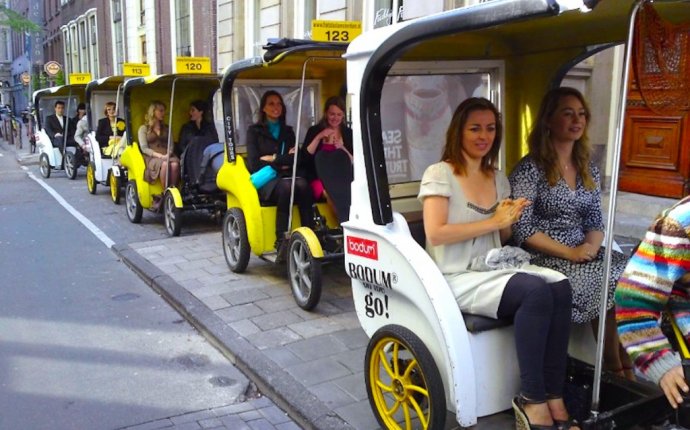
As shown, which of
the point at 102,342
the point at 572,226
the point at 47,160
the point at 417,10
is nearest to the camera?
the point at 572,226

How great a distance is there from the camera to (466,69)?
4039 millimetres

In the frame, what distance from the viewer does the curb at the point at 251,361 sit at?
3793 millimetres

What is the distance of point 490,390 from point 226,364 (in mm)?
2336

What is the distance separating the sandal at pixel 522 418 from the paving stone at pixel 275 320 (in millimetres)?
2675

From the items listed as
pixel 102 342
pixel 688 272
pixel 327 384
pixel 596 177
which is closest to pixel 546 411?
pixel 688 272

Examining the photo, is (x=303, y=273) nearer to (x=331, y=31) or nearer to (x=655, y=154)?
(x=331, y=31)

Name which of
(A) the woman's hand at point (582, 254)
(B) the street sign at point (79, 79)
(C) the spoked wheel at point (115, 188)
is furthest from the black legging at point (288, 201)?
(B) the street sign at point (79, 79)

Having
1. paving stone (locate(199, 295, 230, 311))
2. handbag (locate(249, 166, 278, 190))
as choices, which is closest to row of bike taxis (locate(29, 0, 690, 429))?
handbag (locate(249, 166, 278, 190))

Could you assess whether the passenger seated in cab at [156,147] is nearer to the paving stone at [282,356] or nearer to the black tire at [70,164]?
the paving stone at [282,356]

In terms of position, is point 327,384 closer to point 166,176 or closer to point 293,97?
point 293,97

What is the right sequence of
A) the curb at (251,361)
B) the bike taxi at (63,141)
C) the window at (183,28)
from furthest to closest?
the window at (183,28)
the bike taxi at (63,141)
the curb at (251,361)

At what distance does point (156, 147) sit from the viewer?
31.6 ft

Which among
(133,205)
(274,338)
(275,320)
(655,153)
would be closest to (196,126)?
(133,205)

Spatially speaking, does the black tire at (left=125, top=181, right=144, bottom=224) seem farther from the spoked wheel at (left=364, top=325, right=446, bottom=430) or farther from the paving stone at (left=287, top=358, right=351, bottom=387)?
the spoked wheel at (left=364, top=325, right=446, bottom=430)
